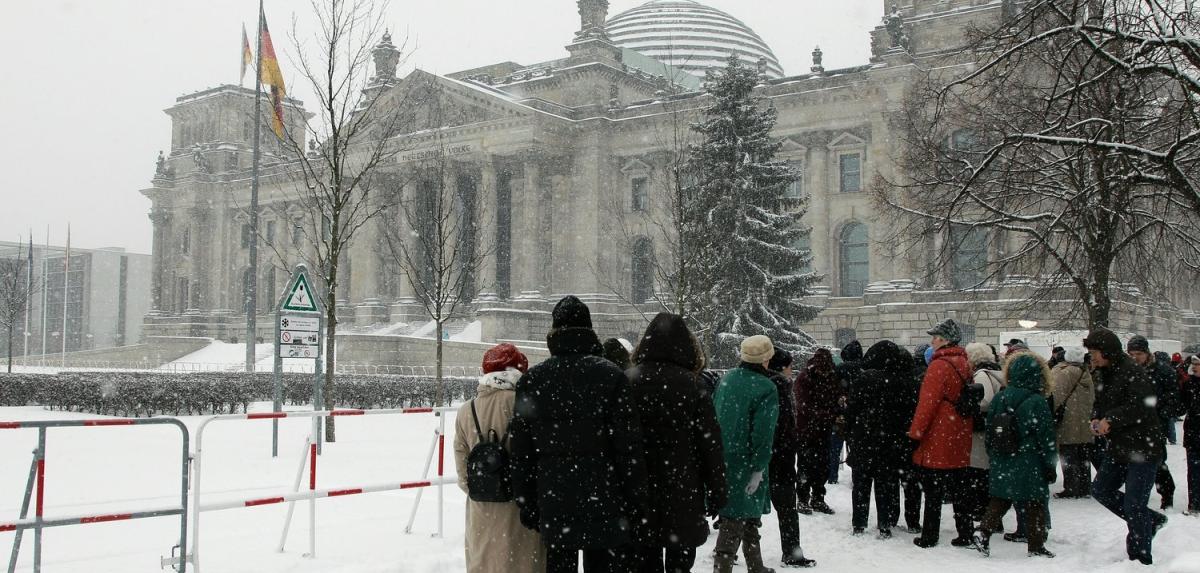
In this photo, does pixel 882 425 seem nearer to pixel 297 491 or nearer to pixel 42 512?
pixel 297 491

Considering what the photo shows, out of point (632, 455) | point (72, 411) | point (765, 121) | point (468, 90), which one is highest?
point (468, 90)

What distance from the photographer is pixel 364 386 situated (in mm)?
27188

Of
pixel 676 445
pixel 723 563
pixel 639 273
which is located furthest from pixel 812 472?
pixel 639 273

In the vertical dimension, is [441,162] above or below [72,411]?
above

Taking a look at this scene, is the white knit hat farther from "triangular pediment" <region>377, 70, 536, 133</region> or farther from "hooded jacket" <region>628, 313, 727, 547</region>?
"triangular pediment" <region>377, 70, 536, 133</region>

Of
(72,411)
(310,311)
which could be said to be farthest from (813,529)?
(72,411)

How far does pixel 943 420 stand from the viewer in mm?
9352

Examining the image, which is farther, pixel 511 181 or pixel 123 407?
pixel 511 181

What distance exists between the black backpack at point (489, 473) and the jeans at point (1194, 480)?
27.4 feet

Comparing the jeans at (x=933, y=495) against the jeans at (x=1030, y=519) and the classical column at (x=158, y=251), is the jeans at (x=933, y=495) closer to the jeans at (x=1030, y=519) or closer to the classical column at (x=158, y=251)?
the jeans at (x=1030, y=519)

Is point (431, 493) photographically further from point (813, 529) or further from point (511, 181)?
point (511, 181)

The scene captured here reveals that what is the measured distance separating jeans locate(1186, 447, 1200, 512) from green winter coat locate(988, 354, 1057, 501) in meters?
2.82

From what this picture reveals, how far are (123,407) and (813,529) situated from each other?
1801 centimetres

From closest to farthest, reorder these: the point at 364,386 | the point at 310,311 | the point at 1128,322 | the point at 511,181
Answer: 1. the point at 310,311
2. the point at 364,386
3. the point at 1128,322
4. the point at 511,181
